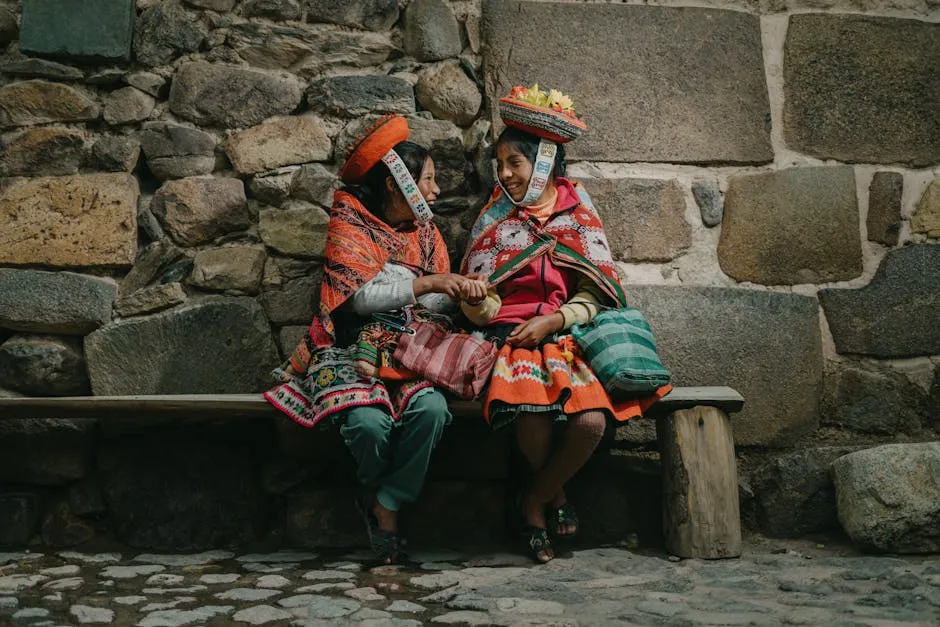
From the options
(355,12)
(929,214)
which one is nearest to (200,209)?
(355,12)

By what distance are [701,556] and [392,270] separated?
1316mm

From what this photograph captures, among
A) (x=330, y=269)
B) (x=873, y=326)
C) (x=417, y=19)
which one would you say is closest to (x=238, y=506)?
(x=330, y=269)

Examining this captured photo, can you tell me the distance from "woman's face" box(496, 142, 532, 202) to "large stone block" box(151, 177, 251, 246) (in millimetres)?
933

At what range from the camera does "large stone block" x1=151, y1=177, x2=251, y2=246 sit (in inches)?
133

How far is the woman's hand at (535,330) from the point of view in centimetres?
294

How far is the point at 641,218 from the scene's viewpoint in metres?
3.46

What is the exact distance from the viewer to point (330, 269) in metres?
3.05

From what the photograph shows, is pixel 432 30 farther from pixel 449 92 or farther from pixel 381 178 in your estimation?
pixel 381 178

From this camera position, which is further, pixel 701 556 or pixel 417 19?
pixel 417 19

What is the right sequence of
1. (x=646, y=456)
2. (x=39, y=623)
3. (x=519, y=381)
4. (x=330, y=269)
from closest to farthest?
(x=39, y=623) < (x=519, y=381) < (x=330, y=269) < (x=646, y=456)

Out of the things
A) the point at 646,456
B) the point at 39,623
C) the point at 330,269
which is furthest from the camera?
the point at 646,456

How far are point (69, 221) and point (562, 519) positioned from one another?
196 centimetres

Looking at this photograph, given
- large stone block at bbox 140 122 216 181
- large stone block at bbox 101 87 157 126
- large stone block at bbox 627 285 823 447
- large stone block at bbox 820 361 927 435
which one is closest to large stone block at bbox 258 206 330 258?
large stone block at bbox 140 122 216 181

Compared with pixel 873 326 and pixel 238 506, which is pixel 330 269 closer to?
pixel 238 506
